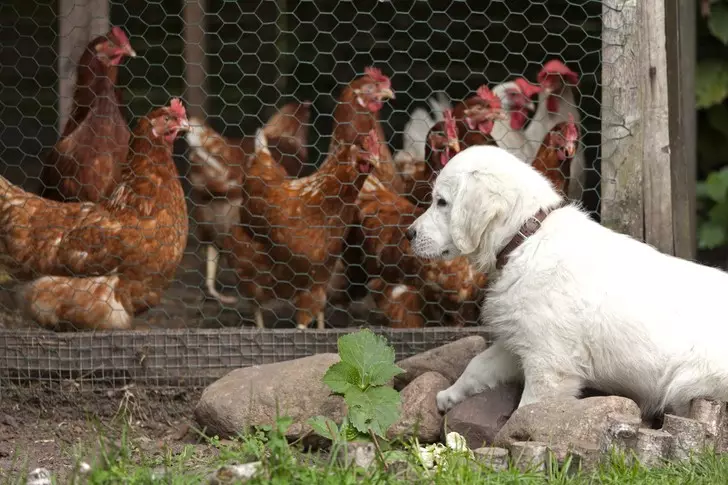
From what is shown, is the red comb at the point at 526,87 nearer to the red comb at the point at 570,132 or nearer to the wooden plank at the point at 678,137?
the red comb at the point at 570,132

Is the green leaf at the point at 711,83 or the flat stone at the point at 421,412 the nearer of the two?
the flat stone at the point at 421,412

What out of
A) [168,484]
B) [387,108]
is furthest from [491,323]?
[387,108]

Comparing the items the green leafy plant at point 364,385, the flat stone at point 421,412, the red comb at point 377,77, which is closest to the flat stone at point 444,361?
the flat stone at point 421,412

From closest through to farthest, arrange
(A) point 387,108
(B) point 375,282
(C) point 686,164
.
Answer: (C) point 686,164
(B) point 375,282
(A) point 387,108

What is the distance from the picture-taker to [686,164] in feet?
15.3

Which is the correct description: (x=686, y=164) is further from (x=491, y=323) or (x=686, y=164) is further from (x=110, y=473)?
(x=110, y=473)

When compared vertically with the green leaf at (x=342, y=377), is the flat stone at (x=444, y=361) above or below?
below

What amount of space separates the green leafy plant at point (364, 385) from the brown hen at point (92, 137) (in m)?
2.16

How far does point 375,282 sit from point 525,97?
1420mm

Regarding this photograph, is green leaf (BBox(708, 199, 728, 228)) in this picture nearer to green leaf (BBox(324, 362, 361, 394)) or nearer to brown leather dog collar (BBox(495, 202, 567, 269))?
brown leather dog collar (BBox(495, 202, 567, 269))

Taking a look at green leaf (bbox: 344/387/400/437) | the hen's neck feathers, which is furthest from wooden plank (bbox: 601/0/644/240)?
the hen's neck feathers

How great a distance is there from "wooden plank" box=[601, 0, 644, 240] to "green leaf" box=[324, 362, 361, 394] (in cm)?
158

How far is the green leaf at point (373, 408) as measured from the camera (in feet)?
10.2

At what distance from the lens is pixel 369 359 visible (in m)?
3.27
